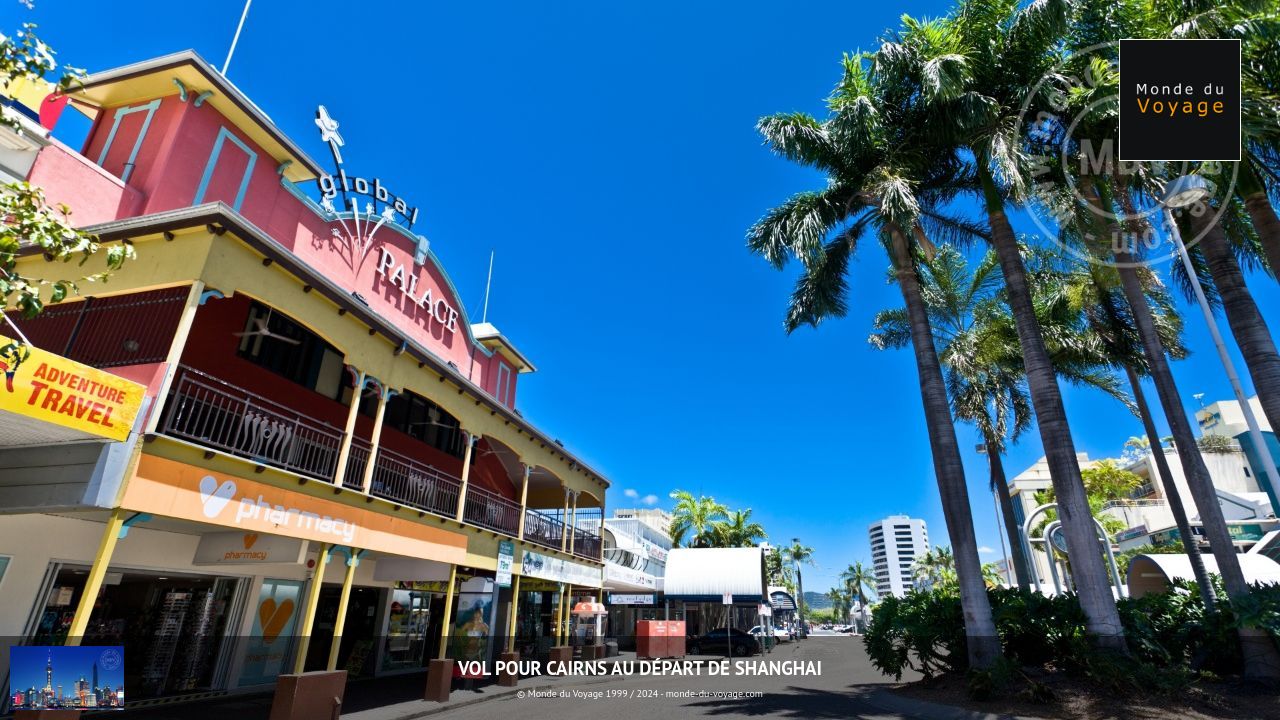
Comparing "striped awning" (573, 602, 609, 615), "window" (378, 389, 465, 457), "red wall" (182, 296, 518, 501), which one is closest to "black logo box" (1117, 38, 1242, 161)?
"window" (378, 389, 465, 457)

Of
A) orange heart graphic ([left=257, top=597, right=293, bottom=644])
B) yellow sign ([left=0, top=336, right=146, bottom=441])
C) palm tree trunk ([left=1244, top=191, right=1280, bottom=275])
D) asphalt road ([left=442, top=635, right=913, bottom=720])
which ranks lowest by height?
asphalt road ([left=442, top=635, right=913, bottom=720])

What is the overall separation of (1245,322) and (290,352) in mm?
19275

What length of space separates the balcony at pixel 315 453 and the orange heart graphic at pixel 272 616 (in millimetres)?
3314

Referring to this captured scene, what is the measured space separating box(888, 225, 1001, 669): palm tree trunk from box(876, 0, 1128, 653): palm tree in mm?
1741

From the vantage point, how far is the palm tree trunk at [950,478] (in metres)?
11.4

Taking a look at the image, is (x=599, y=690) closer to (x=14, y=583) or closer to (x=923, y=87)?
(x=14, y=583)

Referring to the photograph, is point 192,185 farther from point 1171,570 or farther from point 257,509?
point 1171,570

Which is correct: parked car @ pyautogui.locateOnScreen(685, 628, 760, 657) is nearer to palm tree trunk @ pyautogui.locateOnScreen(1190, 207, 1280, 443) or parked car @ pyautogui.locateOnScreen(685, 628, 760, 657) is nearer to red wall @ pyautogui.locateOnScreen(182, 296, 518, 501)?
red wall @ pyautogui.locateOnScreen(182, 296, 518, 501)

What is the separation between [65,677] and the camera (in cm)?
665

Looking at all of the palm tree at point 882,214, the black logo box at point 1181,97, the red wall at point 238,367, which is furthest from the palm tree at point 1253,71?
the red wall at point 238,367

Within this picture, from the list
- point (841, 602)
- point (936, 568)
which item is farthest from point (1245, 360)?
point (841, 602)

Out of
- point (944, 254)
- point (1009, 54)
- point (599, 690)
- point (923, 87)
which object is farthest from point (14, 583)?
point (944, 254)

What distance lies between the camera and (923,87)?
43.6ft

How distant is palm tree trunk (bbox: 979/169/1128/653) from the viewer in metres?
10.4
